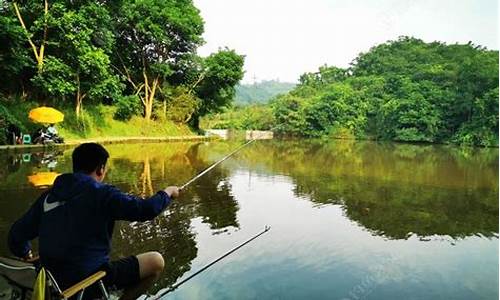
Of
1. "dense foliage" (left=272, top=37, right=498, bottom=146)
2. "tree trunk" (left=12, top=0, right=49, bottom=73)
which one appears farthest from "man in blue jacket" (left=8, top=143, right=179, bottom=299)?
"dense foliage" (left=272, top=37, right=498, bottom=146)

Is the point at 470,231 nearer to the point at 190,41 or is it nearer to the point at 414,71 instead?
the point at 190,41

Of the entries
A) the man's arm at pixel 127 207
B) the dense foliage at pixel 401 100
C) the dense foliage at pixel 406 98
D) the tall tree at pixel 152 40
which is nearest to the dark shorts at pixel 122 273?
the man's arm at pixel 127 207

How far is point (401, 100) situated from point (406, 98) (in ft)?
1.71

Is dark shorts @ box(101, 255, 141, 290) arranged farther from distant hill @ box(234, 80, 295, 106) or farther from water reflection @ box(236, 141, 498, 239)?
distant hill @ box(234, 80, 295, 106)

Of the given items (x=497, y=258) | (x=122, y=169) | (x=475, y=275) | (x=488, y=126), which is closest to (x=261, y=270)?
(x=475, y=275)

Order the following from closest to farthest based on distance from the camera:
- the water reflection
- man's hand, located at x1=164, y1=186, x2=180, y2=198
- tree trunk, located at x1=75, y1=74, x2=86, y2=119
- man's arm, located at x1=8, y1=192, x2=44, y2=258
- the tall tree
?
man's arm, located at x1=8, y1=192, x2=44, y2=258, man's hand, located at x1=164, y1=186, x2=180, y2=198, the water reflection, tree trunk, located at x1=75, y1=74, x2=86, y2=119, the tall tree

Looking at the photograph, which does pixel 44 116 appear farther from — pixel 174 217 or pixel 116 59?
pixel 116 59

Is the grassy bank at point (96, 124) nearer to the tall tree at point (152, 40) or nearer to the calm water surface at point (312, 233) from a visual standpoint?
the tall tree at point (152, 40)

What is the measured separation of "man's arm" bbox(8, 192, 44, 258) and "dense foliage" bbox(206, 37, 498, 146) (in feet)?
133

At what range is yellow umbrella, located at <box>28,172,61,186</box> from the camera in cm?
929

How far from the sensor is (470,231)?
7.04 meters

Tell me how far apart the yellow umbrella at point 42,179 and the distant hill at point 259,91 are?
112 metres

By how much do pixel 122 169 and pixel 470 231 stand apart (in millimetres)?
Answer: 8778

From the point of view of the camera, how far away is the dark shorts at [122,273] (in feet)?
9.60
